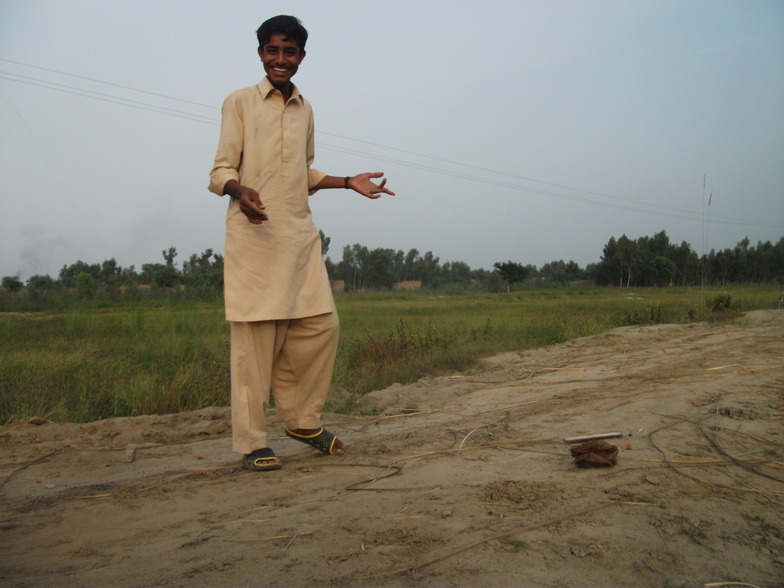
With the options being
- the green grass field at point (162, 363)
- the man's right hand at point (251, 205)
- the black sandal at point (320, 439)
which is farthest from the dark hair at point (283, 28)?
the green grass field at point (162, 363)

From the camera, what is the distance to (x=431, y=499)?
2.11 metres

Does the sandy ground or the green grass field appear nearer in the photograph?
the sandy ground

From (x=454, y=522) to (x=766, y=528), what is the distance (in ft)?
3.10

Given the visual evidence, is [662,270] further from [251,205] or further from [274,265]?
[251,205]

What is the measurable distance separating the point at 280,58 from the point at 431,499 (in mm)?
2040

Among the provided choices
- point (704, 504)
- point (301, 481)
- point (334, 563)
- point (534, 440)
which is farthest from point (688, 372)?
point (334, 563)

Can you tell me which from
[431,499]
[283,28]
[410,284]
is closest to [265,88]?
[283,28]

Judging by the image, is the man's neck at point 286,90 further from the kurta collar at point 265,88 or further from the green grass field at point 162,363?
the green grass field at point 162,363

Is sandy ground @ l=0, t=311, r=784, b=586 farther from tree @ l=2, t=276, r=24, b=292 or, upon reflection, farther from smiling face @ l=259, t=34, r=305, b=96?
tree @ l=2, t=276, r=24, b=292

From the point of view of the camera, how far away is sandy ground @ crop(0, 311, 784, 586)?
Result: 5.25 ft

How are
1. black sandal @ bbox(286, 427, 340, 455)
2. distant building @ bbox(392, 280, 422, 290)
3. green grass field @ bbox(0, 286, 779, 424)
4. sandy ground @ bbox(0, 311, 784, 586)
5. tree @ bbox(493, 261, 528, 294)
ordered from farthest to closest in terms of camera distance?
distant building @ bbox(392, 280, 422, 290) < tree @ bbox(493, 261, 528, 294) < green grass field @ bbox(0, 286, 779, 424) < black sandal @ bbox(286, 427, 340, 455) < sandy ground @ bbox(0, 311, 784, 586)

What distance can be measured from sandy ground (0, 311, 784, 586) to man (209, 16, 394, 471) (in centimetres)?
29

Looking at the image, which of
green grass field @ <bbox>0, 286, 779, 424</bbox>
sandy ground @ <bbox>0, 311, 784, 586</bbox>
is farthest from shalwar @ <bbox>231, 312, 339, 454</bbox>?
green grass field @ <bbox>0, 286, 779, 424</bbox>

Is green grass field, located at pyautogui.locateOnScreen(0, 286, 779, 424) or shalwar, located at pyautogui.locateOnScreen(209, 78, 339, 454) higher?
shalwar, located at pyautogui.locateOnScreen(209, 78, 339, 454)
